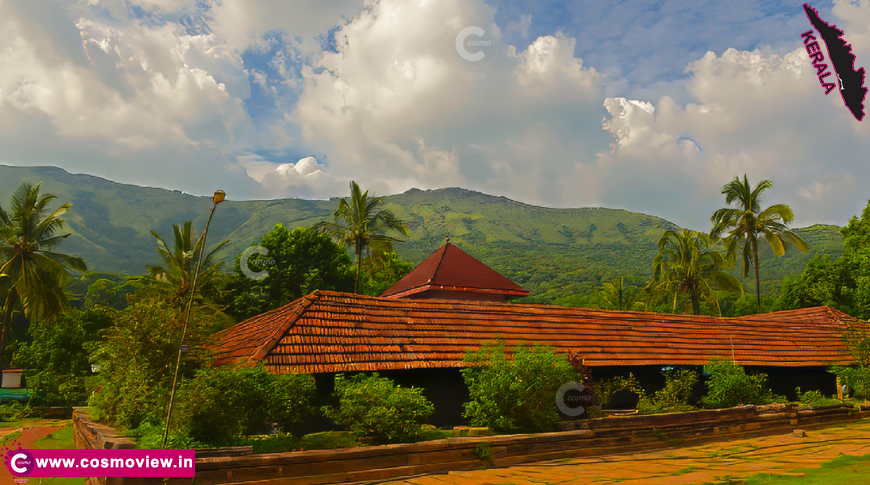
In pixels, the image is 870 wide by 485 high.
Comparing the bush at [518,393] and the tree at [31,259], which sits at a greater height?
the tree at [31,259]

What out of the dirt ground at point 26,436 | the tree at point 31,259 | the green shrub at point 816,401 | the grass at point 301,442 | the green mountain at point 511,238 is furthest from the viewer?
the green mountain at point 511,238

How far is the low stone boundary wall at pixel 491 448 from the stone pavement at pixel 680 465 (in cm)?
30

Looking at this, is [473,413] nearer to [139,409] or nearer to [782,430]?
[139,409]

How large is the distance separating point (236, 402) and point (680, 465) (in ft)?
25.5

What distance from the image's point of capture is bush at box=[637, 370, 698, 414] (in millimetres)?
13664

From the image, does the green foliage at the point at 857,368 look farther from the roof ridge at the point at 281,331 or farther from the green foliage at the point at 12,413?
the green foliage at the point at 12,413

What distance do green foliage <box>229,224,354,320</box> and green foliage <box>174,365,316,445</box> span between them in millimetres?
24867

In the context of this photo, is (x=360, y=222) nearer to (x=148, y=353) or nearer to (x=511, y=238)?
(x=148, y=353)

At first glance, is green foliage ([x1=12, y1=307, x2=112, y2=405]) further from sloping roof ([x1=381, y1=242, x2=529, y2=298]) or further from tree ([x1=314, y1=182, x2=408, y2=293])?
sloping roof ([x1=381, y1=242, x2=529, y2=298])

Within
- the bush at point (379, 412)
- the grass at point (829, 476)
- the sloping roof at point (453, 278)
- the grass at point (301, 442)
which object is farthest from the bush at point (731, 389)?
the sloping roof at point (453, 278)

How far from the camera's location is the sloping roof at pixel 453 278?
22078 mm

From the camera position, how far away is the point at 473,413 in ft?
35.7

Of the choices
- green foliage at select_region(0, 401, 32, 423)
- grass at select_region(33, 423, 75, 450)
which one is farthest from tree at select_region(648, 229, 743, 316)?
green foliage at select_region(0, 401, 32, 423)

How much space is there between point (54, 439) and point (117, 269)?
15034 cm
